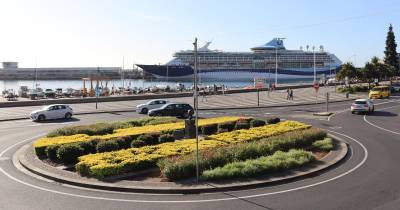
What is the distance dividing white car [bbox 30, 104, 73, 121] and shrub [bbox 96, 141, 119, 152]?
766 inches

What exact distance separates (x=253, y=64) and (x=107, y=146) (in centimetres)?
13031

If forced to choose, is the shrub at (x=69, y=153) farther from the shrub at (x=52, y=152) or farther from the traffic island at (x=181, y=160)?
the shrub at (x=52, y=152)

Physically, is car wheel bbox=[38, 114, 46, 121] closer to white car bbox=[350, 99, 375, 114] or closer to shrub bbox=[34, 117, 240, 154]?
shrub bbox=[34, 117, 240, 154]

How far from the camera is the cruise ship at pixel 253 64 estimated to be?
481ft

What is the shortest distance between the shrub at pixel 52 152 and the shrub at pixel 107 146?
1787 millimetres

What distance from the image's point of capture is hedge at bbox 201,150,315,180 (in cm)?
1578

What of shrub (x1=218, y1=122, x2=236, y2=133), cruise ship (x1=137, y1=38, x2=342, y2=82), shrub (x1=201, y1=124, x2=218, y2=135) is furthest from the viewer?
cruise ship (x1=137, y1=38, x2=342, y2=82)

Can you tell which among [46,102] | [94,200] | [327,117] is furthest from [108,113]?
[94,200]

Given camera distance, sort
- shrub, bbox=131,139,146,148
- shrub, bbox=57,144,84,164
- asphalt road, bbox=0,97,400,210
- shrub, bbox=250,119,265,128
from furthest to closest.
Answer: shrub, bbox=250,119,265,128
shrub, bbox=131,139,146,148
shrub, bbox=57,144,84,164
asphalt road, bbox=0,97,400,210

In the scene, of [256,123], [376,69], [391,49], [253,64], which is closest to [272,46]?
[253,64]

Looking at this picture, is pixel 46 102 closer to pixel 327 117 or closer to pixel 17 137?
pixel 17 137

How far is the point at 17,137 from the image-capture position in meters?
27.7

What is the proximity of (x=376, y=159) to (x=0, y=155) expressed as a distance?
676 inches

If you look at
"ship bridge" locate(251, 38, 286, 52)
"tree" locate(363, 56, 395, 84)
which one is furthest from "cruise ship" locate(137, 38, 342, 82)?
"tree" locate(363, 56, 395, 84)
